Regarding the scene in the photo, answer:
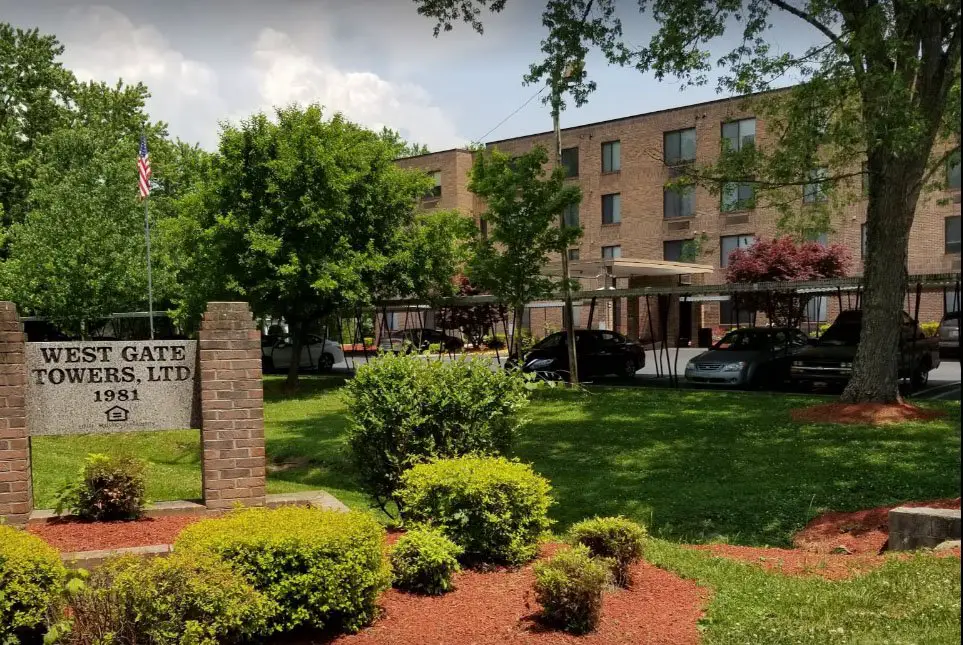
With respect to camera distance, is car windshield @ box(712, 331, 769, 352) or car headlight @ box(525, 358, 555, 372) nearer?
car windshield @ box(712, 331, 769, 352)

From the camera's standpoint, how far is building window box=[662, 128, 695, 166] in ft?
138

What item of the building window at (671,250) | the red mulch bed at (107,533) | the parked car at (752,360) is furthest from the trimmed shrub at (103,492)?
the building window at (671,250)

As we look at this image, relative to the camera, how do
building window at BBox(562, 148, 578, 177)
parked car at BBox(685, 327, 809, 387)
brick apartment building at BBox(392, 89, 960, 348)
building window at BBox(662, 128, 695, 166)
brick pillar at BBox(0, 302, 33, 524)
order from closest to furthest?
1. brick pillar at BBox(0, 302, 33, 524)
2. parked car at BBox(685, 327, 809, 387)
3. brick apartment building at BBox(392, 89, 960, 348)
4. building window at BBox(662, 128, 695, 166)
5. building window at BBox(562, 148, 578, 177)

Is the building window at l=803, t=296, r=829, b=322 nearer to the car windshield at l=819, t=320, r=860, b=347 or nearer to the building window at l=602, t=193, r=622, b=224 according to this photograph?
the building window at l=602, t=193, r=622, b=224

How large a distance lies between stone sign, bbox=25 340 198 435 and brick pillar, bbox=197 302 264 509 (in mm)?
280

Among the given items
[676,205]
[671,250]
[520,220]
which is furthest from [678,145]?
[520,220]

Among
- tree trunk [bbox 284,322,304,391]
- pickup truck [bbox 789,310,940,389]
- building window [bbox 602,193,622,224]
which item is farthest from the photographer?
building window [bbox 602,193,622,224]

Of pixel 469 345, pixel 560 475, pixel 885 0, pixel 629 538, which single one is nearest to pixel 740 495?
pixel 560 475

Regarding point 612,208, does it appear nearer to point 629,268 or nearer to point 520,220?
point 629,268

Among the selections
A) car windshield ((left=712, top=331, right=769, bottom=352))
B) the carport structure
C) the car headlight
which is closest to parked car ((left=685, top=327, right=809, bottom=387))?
car windshield ((left=712, top=331, right=769, bottom=352))

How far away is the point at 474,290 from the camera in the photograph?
4322 centimetres

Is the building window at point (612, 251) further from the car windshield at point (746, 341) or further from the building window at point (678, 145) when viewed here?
the car windshield at point (746, 341)

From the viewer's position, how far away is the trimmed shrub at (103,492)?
6.82m

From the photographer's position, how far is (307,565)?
4629mm
